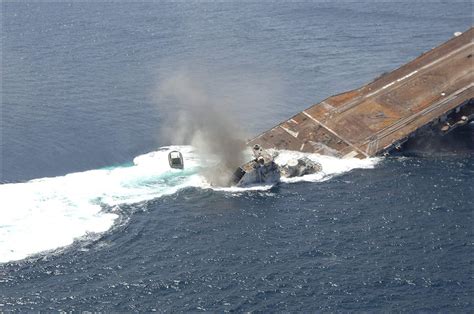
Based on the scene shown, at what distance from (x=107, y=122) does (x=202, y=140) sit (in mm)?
28270

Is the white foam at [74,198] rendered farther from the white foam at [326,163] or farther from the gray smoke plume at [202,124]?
the white foam at [326,163]

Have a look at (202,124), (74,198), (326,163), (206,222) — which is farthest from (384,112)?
(74,198)

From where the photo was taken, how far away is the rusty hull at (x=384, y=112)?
5758 inches

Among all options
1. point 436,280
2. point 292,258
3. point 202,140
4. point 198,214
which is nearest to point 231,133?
point 202,140

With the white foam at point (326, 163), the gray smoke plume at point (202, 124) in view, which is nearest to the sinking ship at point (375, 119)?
the white foam at point (326, 163)

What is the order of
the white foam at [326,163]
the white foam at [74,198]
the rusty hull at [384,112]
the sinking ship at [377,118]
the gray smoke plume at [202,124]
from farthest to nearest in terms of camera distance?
1. the rusty hull at [384,112]
2. the sinking ship at [377,118]
3. the gray smoke plume at [202,124]
4. the white foam at [326,163]
5. the white foam at [74,198]

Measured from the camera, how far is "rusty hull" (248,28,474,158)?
146250 millimetres

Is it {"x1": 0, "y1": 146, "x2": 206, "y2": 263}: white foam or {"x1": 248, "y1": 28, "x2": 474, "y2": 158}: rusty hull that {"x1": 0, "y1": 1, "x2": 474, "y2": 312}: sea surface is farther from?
{"x1": 248, "y1": 28, "x2": 474, "y2": 158}: rusty hull

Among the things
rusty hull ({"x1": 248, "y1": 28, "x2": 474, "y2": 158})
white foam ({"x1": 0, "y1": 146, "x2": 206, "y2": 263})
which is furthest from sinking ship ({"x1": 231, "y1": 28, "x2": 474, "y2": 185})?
white foam ({"x1": 0, "y1": 146, "x2": 206, "y2": 263})

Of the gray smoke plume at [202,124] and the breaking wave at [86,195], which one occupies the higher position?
the gray smoke plume at [202,124]

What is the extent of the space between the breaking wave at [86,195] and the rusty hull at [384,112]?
4.66 meters

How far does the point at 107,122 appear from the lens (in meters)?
165

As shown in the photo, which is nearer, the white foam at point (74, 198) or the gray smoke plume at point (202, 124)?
the white foam at point (74, 198)

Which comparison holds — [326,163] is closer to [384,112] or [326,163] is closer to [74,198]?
[384,112]
